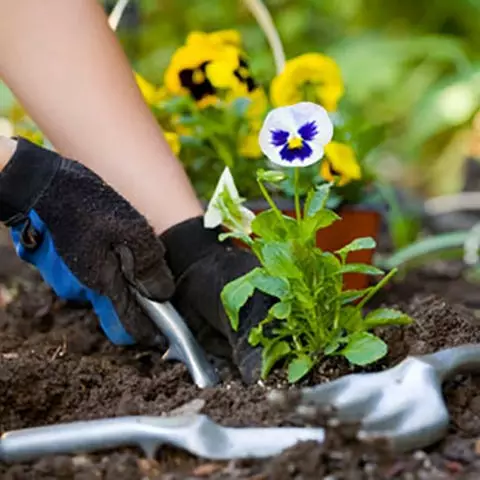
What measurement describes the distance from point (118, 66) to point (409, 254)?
0.92 metres

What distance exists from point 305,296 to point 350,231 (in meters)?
0.67

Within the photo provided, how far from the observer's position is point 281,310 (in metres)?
1.22

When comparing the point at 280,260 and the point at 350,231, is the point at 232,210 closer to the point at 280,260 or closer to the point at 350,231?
the point at 280,260

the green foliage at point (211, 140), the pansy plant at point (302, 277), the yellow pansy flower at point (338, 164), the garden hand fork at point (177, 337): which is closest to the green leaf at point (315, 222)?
the pansy plant at point (302, 277)

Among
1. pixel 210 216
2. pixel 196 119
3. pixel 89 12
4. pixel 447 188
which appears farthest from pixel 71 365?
pixel 447 188

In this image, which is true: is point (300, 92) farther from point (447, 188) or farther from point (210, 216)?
point (447, 188)

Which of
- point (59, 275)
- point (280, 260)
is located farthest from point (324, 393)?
point (59, 275)

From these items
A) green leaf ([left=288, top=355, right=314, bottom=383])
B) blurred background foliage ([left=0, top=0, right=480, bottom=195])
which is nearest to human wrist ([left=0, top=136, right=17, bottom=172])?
green leaf ([left=288, top=355, right=314, bottom=383])

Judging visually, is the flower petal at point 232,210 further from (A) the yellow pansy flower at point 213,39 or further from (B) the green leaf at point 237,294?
(A) the yellow pansy flower at point 213,39

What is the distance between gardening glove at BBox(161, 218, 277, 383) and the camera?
1.45 metres

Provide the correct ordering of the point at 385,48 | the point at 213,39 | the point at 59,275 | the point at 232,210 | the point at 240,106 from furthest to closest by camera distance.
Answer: the point at 385,48 < the point at 213,39 < the point at 240,106 < the point at 59,275 < the point at 232,210

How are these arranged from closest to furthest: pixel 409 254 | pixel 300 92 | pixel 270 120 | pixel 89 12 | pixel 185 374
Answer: pixel 270 120 < pixel 185 374 < pixel 89 12 < pixel 300 92 < pixel 409 254

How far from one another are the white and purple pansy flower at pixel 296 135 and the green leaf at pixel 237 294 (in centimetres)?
15

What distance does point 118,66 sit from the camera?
5.07 ft
